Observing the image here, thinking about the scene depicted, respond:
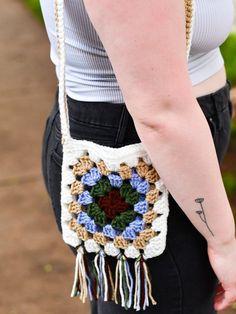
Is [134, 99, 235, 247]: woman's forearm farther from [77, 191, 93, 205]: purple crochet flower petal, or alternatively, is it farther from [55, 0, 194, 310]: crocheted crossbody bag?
[77, 191, 93, 205]: purple crochet flower petal

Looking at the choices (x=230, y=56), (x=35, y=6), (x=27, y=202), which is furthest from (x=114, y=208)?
(x=35, y=6)

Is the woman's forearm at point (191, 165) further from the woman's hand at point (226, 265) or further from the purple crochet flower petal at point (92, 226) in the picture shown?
the purple crochet flower petal at point (92, 226)

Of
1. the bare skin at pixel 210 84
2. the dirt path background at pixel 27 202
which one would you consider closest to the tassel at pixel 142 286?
the bare skin at pixel 210 84

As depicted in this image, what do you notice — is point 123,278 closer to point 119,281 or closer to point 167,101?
point 119,281

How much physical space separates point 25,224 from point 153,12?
2.71 metres

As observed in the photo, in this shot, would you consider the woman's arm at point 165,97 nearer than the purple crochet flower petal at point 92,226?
Yes

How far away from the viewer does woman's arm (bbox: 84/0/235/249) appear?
1304 millimetres

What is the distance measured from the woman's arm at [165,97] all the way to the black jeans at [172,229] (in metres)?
0.10

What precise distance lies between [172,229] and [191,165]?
0.22 m

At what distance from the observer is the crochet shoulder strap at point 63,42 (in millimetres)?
1418

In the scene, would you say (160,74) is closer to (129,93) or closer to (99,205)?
(129,93)

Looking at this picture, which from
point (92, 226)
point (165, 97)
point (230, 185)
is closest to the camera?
point (165, 97)

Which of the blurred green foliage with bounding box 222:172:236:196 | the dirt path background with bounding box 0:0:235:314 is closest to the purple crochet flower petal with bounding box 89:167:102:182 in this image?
the dirt path background with bounding box 0:0:235:314

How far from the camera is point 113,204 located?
155 centimetres
